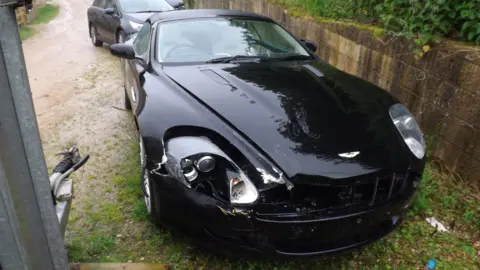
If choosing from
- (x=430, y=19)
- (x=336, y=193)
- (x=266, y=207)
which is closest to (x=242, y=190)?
(x=266, y=207)

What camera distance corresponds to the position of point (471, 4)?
10.3 ft

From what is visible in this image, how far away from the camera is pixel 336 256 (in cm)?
234

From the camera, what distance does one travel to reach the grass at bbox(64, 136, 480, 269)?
242 centimetres

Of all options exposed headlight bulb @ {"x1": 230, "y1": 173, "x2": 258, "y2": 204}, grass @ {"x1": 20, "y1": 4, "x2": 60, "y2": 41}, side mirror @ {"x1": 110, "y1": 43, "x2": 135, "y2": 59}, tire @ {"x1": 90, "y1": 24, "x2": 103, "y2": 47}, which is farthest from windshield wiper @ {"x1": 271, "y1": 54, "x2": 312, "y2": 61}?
grass @ {"x1": 20, "y1": 4, "x2": 60, "y2": 41}

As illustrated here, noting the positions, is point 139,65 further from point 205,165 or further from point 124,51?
point 205,165

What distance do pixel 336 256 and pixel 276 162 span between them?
31.4 inches

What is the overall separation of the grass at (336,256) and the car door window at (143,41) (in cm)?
143

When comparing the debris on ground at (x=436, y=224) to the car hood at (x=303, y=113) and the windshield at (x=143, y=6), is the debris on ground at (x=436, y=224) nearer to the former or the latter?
the car hood at (x=303, y=113)

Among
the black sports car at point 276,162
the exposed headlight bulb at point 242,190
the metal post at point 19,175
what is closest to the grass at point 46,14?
the black sports car at point 276,162

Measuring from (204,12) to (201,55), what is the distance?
86 centimetres

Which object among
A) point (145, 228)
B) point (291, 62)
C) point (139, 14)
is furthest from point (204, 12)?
point (139, 14)

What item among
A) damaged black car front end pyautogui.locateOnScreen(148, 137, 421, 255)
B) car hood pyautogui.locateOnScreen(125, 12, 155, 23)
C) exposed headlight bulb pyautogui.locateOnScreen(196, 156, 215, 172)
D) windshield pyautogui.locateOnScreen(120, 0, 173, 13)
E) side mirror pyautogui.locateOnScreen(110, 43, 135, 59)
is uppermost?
side mirror pyautogui.locateOnScreen(110, 43, 135, 59)

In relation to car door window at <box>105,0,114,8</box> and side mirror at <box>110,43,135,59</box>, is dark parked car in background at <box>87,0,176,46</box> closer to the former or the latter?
car door window at <box>105,0,114,8</box>

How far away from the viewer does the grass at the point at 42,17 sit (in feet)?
37.2
